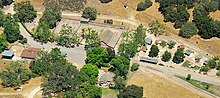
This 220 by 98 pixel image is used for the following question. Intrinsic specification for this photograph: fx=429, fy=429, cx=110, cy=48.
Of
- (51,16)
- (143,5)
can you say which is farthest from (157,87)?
(51,16)

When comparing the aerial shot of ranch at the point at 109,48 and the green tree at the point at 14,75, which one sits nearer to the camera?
the green tree at the point at 14,75

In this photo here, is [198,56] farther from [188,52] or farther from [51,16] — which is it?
[51,16]

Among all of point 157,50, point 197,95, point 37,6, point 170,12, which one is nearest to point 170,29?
point 170,12

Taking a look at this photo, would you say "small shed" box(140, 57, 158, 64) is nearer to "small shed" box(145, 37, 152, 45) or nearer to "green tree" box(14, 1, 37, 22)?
"small shed" box(145, 37, 152, 45)

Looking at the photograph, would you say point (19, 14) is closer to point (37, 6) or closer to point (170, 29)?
point (37, 6)

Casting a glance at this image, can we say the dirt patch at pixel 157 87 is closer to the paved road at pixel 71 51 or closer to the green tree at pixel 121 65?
the green tree at pixel 121 65

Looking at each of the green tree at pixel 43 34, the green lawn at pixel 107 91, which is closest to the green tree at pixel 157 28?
the green tree at pixel 43 34
